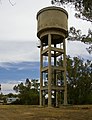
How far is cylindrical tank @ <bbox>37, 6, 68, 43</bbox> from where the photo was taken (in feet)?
102

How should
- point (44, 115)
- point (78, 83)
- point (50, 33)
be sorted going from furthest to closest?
point (78, 83) → point (50, 33) → point (44, 115)

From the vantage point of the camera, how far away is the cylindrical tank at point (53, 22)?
31047 mm

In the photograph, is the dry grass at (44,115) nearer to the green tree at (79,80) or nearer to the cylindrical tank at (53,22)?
the cylindrical tank at (53,22)

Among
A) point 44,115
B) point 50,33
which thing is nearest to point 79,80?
point 50,33

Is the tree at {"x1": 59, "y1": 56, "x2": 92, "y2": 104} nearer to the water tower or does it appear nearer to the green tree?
the green tree

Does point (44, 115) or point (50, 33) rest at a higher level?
point (50, 33)

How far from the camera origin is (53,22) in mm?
31062

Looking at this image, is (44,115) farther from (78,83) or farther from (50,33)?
(78,83)

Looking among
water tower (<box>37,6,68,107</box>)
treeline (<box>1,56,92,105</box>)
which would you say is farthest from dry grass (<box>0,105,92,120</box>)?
treeline (<box>1,56,92,105</box>)

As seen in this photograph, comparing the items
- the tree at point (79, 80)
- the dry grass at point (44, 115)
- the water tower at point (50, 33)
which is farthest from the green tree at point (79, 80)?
the dry grass at point (44, 115)

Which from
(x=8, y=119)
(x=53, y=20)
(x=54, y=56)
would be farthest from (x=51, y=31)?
(x=8, y=119)

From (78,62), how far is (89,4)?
1560 inches

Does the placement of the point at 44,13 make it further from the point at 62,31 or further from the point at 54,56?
the point at 54,56

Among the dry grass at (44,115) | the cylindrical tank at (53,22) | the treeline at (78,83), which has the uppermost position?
the cylindrical tank at (53,22)
